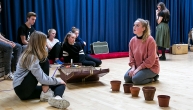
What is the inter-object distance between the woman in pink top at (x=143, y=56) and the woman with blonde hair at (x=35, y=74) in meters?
1.16

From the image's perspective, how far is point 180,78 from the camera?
3.88 m

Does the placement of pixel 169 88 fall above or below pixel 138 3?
below

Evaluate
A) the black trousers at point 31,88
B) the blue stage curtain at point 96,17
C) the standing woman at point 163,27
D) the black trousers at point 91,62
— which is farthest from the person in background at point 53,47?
the black trousers at point 31,88

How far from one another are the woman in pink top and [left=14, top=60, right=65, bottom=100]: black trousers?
1146 millimetres

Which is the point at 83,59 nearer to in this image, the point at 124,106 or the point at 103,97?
the point at 103,97

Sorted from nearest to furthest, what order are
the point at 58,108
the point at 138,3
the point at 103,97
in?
the point at 58,108
the point at 103,97
the point at 138,3

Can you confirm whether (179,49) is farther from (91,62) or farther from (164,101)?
(164,101)

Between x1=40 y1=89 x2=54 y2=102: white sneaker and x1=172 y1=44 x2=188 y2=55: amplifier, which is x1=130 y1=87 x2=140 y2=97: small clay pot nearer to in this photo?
x1=40 y1=89 x2=54 y2=102: white sneaker

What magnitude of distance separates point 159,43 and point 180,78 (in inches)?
88.1

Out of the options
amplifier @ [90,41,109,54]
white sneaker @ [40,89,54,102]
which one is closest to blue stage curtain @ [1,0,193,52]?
amplifier @ [90,41,109,54]

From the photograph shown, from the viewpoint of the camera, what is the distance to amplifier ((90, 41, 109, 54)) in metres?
6.40

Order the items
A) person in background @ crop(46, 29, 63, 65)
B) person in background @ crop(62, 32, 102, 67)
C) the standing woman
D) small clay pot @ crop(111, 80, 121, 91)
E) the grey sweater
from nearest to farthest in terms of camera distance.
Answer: the grey sweater
small clay pot @ crop(111, 80, 121, 91)
person in background @ crop(62, 32, 102, 67)
person in background @ crop(46, 29, 63, 65)
the standing woman

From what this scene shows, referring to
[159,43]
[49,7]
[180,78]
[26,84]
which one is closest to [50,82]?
[26,84]

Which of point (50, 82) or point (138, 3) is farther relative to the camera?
point (138, 3)
